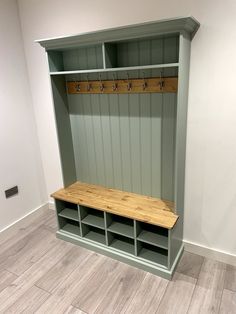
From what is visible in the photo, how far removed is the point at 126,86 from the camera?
7.57 ft

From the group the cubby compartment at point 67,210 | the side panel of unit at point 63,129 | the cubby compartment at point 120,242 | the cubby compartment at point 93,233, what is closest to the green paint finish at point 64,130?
the side panel of unit at point 63,129

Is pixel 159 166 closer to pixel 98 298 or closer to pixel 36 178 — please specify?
pixel 98 298

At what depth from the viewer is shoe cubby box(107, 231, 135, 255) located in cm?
244

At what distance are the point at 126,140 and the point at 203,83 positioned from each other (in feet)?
2.92

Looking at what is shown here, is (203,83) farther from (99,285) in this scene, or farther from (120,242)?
(99,285)

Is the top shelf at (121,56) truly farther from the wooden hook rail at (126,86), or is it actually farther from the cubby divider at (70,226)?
the cubby divider at (70,226)

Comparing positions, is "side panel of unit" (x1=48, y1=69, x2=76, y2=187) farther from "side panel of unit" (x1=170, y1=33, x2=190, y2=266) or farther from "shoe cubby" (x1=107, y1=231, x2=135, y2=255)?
"side panel of unit" (x1=170, y1=33, x2=190, y2=266)

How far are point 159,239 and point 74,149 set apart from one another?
1.36 m

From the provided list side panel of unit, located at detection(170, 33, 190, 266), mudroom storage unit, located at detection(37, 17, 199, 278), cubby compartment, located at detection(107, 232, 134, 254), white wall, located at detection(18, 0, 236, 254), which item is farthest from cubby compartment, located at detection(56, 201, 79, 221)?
white wall, located at detection(18, 0, 236, 254)

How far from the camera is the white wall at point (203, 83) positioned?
1.86 m

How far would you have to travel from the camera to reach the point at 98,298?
80.5 inches

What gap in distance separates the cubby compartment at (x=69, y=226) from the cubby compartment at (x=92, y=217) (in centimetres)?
21

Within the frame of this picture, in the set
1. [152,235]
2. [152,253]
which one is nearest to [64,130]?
[152,235]

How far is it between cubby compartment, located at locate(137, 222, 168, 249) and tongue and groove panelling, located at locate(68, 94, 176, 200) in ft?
1.08
